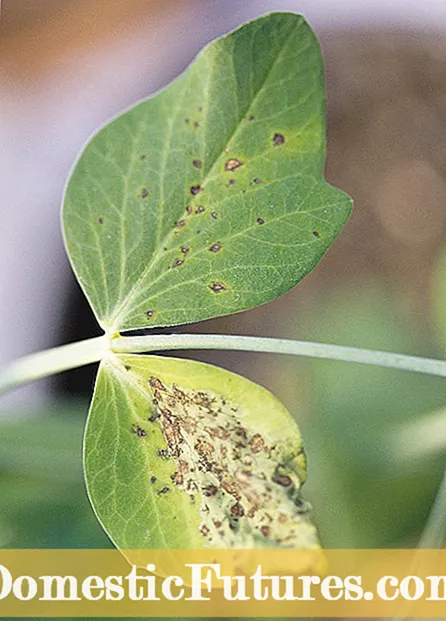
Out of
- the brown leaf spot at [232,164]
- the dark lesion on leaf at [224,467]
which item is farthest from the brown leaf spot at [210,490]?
the brown leaf spot at [232,164]

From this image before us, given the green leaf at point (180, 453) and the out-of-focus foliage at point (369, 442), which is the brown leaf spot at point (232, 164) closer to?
the green leaf at point (180, 453)

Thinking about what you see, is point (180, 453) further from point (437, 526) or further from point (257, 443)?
point (437, 526)

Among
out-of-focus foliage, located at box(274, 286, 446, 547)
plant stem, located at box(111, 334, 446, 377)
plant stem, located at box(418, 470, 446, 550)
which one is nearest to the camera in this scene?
plant stem, located at box(111, 334, 446, 377)

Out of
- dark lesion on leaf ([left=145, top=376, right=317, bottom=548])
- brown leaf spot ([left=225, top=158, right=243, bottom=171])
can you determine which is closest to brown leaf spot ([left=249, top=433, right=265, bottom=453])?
dark lesion on leaf ([left=145, top=376, right=317, bottom=548])

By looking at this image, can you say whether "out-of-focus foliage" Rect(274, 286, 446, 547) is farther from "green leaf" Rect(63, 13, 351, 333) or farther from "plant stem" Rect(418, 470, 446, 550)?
"green leaf" Rect(63, 13, 351, 333)

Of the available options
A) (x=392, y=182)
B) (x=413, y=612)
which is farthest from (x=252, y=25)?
(x=392, y=182)

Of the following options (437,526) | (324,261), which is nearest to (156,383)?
(437,526)
